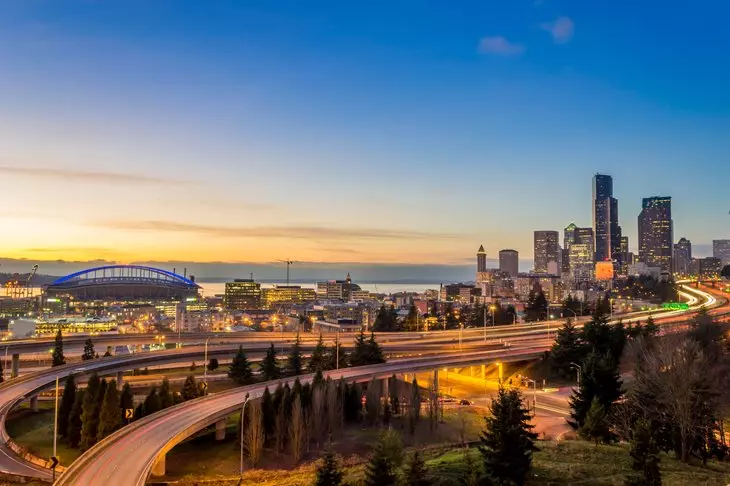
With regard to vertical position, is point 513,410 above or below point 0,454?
above

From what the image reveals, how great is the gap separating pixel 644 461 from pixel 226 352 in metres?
55.5

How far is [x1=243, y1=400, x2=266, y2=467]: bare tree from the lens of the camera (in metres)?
39.9

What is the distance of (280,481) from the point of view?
112 ft

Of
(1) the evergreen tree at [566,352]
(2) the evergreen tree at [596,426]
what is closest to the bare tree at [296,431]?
(2) the evergreen tree at [596,426]

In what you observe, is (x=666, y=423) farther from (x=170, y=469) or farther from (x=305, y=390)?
(x=170, y=469)

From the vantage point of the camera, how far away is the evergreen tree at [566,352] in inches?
2862

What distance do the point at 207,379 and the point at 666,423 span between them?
47474mm

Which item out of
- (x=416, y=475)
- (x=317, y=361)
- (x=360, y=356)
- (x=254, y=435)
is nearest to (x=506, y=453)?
(x=416, y=475)

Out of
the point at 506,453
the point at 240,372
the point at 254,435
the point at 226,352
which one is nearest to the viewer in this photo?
the point at 506,453

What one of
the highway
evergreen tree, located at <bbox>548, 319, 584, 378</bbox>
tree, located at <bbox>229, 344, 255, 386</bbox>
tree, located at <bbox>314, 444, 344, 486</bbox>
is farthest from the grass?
evergreen tree, located at <bbox>548, 319, 584, 378</bbox>

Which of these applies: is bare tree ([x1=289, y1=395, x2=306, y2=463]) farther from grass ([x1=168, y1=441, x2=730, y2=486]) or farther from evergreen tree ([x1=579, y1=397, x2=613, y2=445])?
evergreen tree ([x1=579, y1=397, x2=613, y2=445])

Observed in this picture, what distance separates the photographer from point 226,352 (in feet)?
237

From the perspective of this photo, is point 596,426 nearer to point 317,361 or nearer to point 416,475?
point 416,475

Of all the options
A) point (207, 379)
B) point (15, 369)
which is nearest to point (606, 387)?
point (207, 379)
